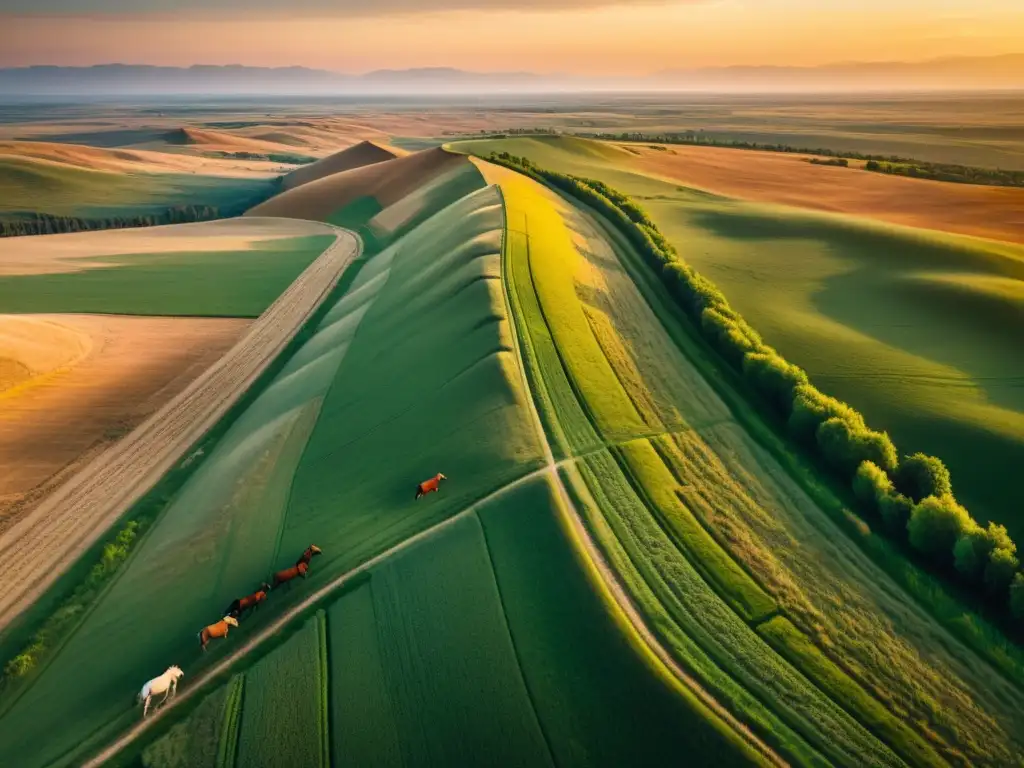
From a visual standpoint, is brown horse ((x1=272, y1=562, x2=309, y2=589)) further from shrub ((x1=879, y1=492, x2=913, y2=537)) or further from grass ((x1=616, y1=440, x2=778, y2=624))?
shrub ((x1=879, y1=492, x2=913, y2=537))

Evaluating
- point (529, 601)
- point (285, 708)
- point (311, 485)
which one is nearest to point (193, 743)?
point (285, 708)

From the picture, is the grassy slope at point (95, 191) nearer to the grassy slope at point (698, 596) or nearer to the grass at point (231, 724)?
the grassy slope at point (698, 596)

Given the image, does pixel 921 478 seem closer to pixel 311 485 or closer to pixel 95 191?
pixel 311 485

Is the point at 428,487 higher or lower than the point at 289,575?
higher

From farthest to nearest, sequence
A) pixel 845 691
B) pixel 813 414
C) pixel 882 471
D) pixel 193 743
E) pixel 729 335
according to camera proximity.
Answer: pixel 729 335 < pixel 813 414 < pixel 882 471 < pixel 193 743 < pixel 845 691

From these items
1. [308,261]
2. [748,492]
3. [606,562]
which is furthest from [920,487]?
[308,261]

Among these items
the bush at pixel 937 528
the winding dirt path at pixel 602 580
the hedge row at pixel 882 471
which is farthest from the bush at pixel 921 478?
the winding dirt path at pixel 602 580

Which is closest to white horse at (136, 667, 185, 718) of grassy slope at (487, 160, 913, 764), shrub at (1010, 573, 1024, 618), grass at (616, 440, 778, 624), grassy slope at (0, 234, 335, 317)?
grassy slope at (487, 160, 913, 764)

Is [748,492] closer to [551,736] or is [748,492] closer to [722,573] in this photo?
[722,573]
